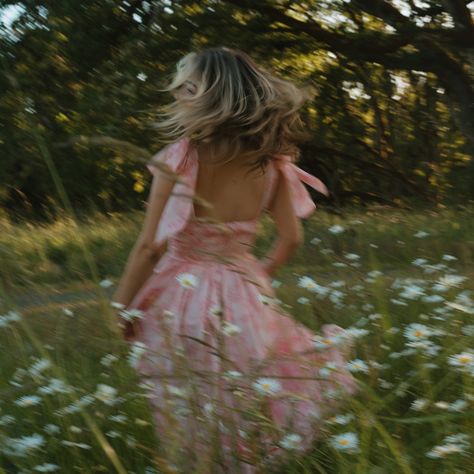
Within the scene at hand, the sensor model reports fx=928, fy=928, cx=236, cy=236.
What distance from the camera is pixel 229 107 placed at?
3053 mm

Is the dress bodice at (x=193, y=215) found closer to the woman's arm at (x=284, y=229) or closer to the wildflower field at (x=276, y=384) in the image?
the woman's arm at (x=284, y=229)

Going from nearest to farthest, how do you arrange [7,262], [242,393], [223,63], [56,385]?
[7,262] < [242,393] < [56,385] < [223,63]

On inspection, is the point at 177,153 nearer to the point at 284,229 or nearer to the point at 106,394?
the point at 284,229

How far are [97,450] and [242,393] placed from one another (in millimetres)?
728

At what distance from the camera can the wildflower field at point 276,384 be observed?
2188 millimetres

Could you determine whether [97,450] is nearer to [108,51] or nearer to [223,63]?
[223,63]

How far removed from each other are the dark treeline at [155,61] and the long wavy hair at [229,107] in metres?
5.44

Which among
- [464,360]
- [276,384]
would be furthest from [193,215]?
[464,360]

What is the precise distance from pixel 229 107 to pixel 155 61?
26.3 ft

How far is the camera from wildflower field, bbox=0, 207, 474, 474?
2.19 m

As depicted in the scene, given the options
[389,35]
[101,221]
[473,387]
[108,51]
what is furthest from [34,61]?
[473,387]

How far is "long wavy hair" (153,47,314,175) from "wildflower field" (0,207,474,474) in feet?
1.69

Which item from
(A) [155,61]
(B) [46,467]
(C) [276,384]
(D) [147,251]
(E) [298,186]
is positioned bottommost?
(B) [46,467]

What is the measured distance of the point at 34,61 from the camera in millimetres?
11375
